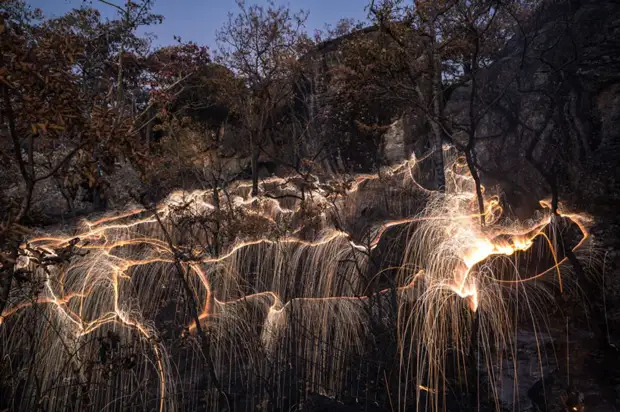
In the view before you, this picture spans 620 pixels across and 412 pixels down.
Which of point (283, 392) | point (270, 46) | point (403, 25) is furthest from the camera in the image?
point (270, 46)

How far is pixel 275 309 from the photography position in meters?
6.91

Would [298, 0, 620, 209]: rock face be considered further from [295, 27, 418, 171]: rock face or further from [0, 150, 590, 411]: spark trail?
[295, 27, 418, 171]: rock face

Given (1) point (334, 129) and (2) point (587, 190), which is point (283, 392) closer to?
(2) point (587, 190)

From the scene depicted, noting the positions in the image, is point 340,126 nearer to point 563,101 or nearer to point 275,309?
point 563,101

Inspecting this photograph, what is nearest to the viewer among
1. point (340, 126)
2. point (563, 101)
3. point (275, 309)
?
point (275, 309)

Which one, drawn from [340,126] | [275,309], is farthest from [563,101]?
[340,126]

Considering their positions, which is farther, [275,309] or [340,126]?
[340,126]

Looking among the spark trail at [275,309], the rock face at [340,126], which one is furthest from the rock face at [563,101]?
the rock face at [340,126]

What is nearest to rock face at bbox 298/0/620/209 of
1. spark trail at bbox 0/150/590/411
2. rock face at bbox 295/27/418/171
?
spark trail at bbox 0/150/590/411

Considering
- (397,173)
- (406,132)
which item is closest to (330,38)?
(406,132)

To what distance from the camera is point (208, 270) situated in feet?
25.6

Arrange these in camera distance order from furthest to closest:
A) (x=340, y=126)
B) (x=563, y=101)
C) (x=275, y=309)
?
(x=340, y=126), (x=563, y=101), (x=275, y=309)

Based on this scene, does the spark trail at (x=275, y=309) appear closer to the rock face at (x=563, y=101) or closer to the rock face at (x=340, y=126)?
the rock face at (x=563, y=101)

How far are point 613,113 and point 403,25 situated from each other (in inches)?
193
